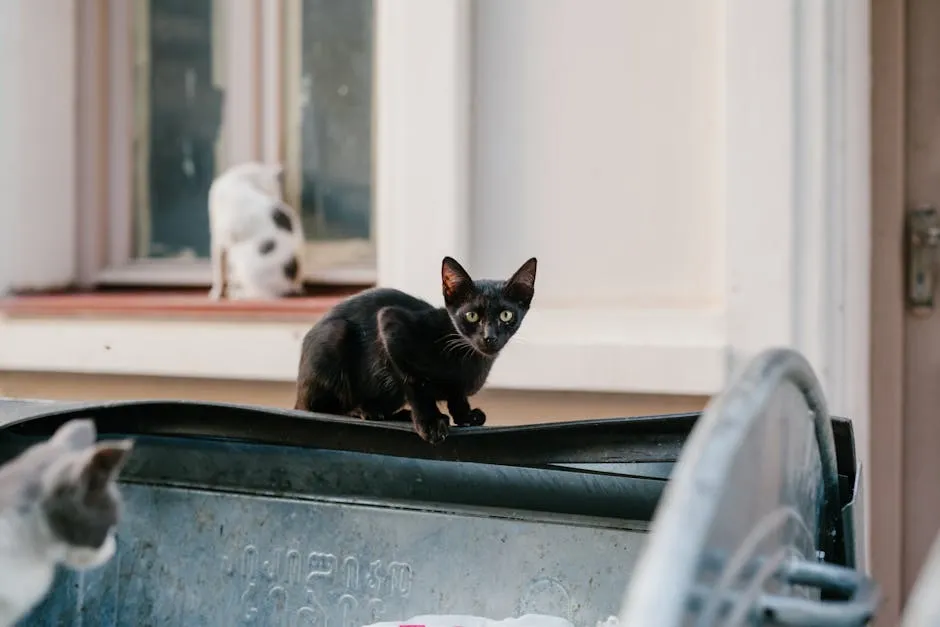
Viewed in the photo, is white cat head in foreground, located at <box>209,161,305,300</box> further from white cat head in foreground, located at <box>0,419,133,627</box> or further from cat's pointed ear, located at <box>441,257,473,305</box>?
white cat head in foreground, located at <box>0,419,133,627</box>

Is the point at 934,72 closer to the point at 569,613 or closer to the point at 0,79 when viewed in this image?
the point at 569,613

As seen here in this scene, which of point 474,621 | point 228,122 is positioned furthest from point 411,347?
point 228,122

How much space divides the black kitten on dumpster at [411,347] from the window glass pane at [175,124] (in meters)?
1.10

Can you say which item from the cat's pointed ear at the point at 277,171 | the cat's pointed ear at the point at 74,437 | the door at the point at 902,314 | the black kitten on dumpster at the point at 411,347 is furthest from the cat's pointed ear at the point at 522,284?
the cat's pointed ear at the point at 277,171

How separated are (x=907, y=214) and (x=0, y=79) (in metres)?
1.77

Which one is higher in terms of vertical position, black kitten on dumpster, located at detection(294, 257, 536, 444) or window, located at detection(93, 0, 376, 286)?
window, located at detection(93, 0, 376, 286)

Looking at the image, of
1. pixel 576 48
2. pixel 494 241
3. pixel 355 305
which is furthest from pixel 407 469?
pixel 576 48

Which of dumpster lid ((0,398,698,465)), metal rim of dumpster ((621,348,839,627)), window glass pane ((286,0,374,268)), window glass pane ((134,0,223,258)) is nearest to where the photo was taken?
metal rim of dumpster ((621,348,839,627))

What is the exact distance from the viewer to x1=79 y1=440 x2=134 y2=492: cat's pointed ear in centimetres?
42

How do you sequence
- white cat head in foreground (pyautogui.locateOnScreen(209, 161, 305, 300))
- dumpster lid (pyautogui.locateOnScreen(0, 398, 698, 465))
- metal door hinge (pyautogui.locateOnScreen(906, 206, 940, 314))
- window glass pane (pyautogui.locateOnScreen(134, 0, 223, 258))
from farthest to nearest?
window glass pane (pyautogui.locateOnScreen(134, 0, 223, 258)) < white cat head in foreground (pyautogui.locateOnScreen(209, 161, 305, 300)) < metal door hinge (pyautogui.locateOnScreen(906, 206, 940, 314)) < dumpster lid (pyautogui.locateOnScreen(0, 398, 698, 465))

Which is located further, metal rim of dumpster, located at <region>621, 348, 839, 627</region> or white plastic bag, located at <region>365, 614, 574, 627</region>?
white plastic bag, located at <region>365, 614, 574, 627</region>

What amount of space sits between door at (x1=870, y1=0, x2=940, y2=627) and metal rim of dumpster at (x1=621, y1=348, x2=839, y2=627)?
124 centimetres

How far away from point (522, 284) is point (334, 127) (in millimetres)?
1043

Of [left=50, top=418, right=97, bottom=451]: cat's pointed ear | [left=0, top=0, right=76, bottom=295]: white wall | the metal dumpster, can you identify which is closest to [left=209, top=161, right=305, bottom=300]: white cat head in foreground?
[left=0, top=0, right=76, bottom=295]: white wall
